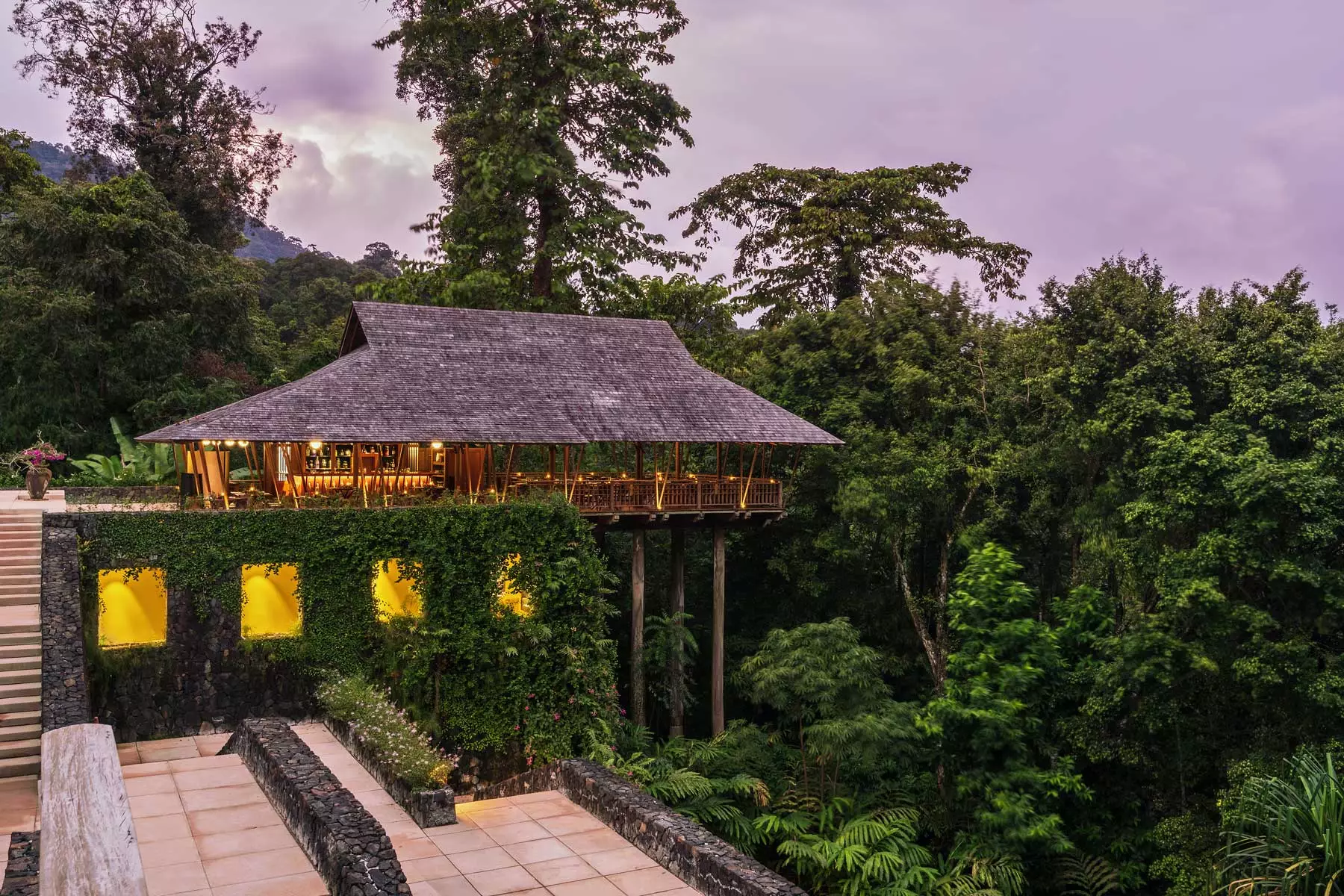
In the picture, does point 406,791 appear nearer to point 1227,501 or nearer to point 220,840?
point 220,840

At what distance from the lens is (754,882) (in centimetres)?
900

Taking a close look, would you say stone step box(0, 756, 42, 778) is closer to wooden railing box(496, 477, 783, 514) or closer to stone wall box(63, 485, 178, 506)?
stone wall box(63, 485, 178, 506)

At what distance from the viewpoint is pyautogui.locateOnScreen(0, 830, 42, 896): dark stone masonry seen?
6379 millimetres

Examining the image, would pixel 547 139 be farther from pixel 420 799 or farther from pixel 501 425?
pixel 420 799

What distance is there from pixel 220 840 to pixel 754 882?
192 inches

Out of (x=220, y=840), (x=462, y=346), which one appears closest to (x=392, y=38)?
(x=462, y=346)

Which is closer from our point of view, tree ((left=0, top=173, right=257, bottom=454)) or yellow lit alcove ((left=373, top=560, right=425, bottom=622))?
yellow lit alcove ((left=373, top=560, right=425, bottom=622))

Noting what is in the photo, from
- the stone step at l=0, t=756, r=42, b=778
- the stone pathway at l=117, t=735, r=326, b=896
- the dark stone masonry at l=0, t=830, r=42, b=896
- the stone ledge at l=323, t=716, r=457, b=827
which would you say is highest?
the dark stone masonry at l=0, t=830, r=42, b=896

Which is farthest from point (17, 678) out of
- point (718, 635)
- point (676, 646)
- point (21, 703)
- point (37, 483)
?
point (718, 635)

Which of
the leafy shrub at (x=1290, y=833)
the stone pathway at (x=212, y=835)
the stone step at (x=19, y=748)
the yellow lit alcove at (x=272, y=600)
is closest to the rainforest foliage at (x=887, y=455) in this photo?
the leafy shrub at (x=1290, y=833)

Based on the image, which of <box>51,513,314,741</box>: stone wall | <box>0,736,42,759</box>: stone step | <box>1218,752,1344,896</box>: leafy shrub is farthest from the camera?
<box>51,513,314,741</box>: stone wall

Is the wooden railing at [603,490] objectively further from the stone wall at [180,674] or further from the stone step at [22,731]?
the stone step at [22,731]

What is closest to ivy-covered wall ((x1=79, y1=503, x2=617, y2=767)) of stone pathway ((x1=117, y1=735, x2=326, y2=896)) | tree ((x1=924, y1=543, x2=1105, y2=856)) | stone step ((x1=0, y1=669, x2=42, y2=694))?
stone step ((x1=0, y1=669, x2=42, y2=694))

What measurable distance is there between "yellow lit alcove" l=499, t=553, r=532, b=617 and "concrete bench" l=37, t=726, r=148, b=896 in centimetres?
1128
